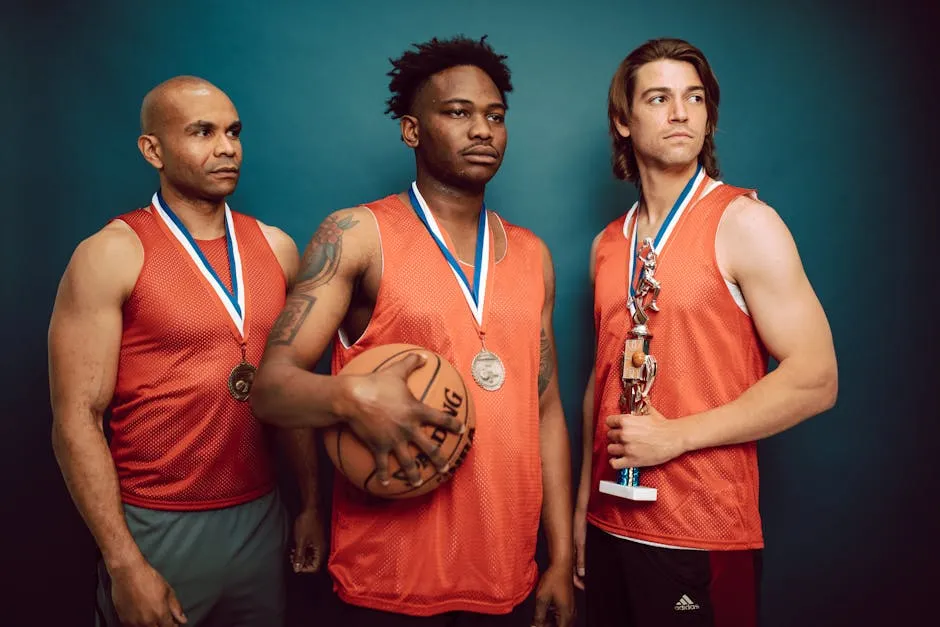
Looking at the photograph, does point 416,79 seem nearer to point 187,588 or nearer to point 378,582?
point 378,582

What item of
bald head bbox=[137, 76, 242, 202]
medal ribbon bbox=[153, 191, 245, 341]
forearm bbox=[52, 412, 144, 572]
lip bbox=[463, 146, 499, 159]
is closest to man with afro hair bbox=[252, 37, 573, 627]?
lip bbox=[463, 146, 499, 159]

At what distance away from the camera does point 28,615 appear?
9.50 ft

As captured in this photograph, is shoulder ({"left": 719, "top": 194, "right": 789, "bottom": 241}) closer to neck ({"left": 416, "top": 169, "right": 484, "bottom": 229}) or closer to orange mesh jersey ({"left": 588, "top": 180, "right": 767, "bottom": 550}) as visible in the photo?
orange mesh jersey ({"left": 588, "top": 180, "right": 767, "bottom": 550})

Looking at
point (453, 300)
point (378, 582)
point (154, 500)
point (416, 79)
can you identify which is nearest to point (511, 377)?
point (453, 300)

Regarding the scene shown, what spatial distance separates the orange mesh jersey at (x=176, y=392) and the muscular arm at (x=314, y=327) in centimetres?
40

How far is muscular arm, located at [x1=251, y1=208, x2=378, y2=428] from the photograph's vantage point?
5.31ft

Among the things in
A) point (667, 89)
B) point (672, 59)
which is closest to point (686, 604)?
point (667, 89)

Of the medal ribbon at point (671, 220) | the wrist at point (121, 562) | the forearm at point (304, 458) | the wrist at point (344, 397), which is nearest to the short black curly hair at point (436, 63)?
the medal ribbon at point (671, 220)

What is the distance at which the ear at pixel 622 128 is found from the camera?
239 cm

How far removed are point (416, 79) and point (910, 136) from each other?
92.2 inches

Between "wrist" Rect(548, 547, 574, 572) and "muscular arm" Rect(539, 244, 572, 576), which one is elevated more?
"muscular arm" Rect(539, 244, 572, 576)

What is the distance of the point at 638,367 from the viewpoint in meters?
1.96

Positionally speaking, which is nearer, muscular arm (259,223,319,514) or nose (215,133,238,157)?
nose (215,133,238,157)

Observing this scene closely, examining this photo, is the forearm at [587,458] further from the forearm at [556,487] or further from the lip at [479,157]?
the lip at [479,157]
